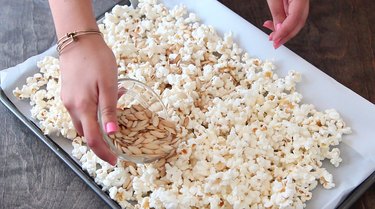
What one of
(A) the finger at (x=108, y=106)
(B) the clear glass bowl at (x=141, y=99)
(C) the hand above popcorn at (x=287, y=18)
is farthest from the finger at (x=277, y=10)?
(A) the finger at (x=108, y=106)

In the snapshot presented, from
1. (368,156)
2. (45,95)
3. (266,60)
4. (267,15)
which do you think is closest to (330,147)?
(368,156)

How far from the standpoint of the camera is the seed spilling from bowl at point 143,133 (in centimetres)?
90

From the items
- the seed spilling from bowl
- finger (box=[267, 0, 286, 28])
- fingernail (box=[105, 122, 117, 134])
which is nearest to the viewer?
fingernail (box=[105, 122, 117, 134])

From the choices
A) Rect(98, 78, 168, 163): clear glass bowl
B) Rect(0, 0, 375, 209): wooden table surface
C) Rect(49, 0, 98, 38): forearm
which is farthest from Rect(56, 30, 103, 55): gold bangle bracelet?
Rect(0, 0, 375, 209): wooden table surface

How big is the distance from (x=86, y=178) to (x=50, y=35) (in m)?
0.39

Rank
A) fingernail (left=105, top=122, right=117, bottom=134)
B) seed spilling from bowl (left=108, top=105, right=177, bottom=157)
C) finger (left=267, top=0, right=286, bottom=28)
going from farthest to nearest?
1. finger (left=267, top=0, right=286, bottom=28)
2. seed spilling from bowl (left=108, top=105, right=177, bottom=157)
3. fingernail (left=105, top=122, right=117, bottom=134)

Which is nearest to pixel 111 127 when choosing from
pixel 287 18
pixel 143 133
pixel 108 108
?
pixel 108 108

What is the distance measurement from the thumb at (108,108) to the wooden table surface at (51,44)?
0.22 m

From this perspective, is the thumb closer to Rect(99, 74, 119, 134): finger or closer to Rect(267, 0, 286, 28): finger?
Rect(99, 74, 119, 134): finger

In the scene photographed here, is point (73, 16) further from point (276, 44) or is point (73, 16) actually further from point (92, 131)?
point (276, 44)

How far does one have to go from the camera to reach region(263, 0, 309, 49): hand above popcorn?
3.24ft

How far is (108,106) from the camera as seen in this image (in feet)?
2.63

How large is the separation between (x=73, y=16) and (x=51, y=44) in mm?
346

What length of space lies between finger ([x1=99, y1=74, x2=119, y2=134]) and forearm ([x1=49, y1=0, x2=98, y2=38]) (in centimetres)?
11
